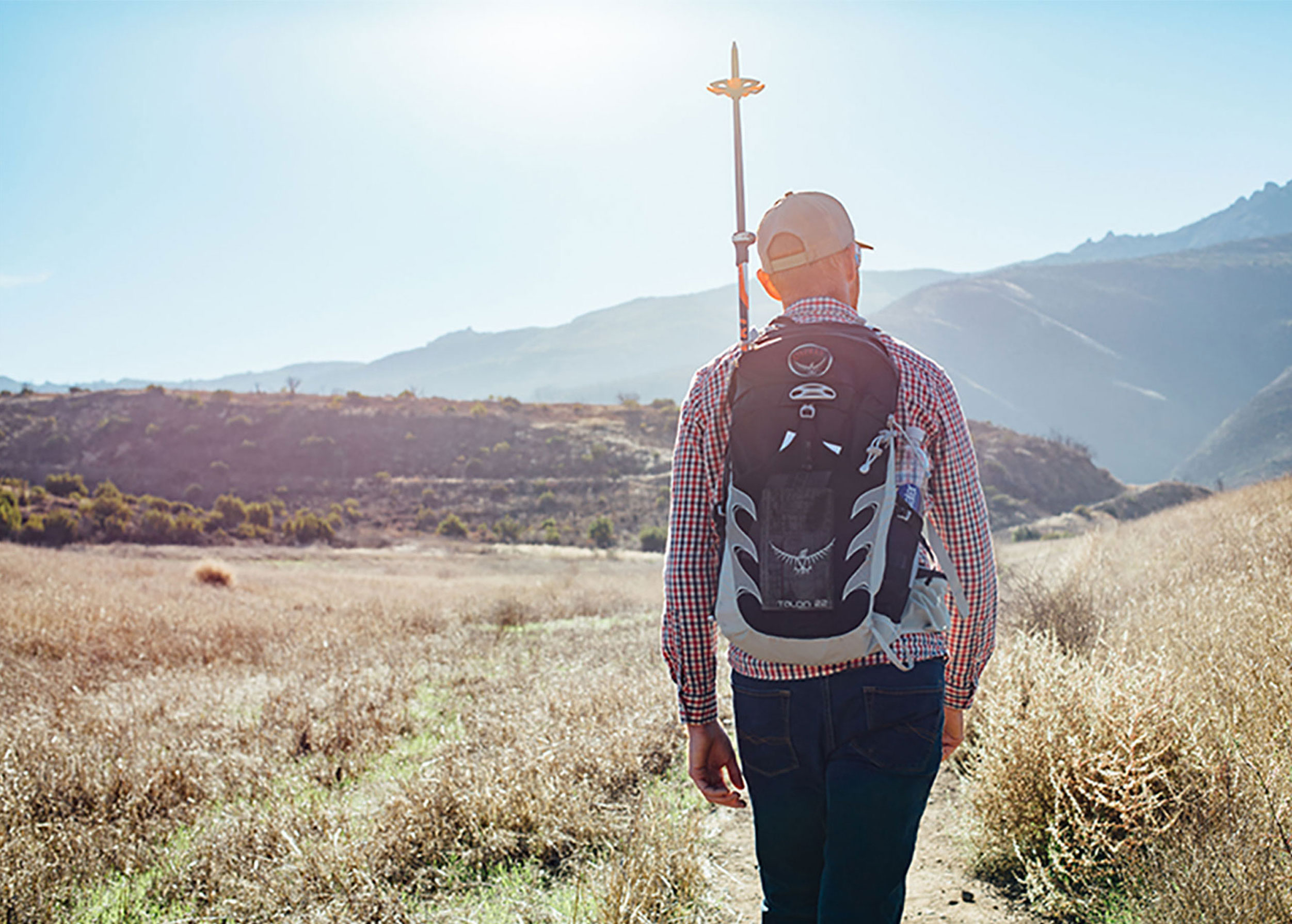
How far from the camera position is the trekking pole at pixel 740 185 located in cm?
263

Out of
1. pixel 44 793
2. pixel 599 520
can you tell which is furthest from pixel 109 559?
pixel 599 520

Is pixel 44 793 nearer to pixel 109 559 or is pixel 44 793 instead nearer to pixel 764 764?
pixel 764 764

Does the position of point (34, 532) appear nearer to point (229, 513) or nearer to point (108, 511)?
point (108, 511)

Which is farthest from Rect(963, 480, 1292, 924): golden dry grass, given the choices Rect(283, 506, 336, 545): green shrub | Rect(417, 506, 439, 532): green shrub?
Rect(417, 506, 439, 532): green shrub

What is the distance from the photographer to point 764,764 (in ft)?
5.51

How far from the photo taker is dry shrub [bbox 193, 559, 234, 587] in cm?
1521

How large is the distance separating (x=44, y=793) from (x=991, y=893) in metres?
4.24

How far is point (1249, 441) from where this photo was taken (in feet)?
394

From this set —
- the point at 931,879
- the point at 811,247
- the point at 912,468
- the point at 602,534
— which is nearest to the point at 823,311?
the point at 811,247

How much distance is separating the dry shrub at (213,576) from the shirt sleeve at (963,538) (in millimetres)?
15523

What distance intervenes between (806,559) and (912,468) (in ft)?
1.01

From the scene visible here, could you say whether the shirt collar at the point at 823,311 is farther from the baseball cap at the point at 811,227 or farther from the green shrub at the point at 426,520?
the green shrub at the point at 426,520

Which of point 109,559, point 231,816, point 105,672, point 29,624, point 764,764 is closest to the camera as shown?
point 764,764

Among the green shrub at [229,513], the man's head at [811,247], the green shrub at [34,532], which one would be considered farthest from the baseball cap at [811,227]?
the green shrub at [229,513]
